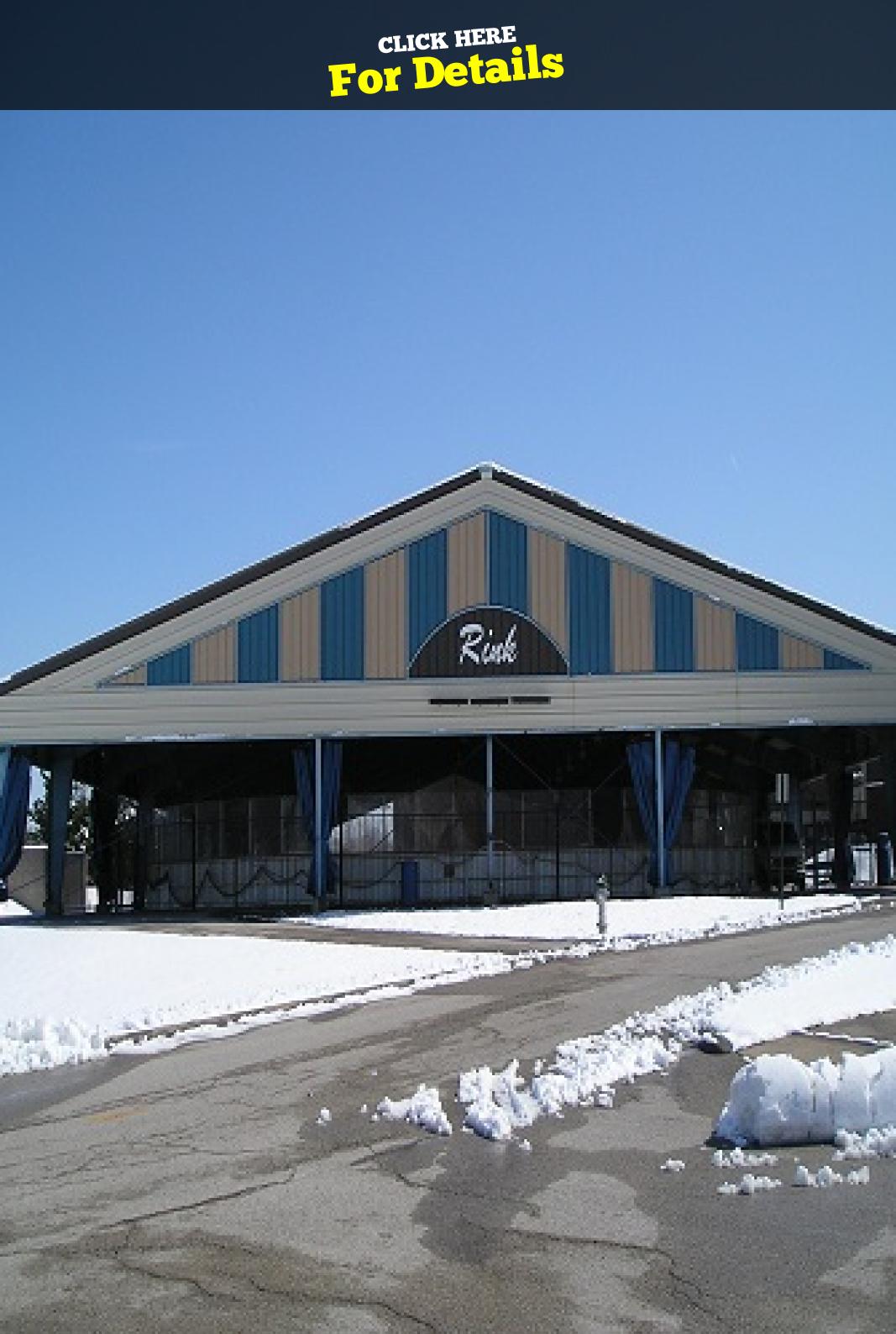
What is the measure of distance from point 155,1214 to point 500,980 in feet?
38.3

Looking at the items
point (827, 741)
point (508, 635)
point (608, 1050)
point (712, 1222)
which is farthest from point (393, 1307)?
point (827, 741)

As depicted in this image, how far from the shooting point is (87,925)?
32750 mm

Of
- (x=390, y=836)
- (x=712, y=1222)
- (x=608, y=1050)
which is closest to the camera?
(x=712, y=1222)

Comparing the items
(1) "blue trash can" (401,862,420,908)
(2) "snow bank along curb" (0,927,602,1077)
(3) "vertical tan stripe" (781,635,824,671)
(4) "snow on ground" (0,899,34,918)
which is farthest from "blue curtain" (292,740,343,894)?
(3) "vertical tan stripe" (781,635,824,671)

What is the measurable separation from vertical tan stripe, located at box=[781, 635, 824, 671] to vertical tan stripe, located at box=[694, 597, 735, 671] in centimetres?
126

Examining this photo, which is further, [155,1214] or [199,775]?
[199,775]

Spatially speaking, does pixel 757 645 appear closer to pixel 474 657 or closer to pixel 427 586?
pixel 474 657

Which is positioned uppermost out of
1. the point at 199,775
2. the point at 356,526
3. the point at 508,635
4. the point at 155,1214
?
the point at 356,526

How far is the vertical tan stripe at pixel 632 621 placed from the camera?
3666 cm

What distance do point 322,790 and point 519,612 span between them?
6460 millimetres

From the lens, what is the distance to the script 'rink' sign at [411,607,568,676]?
121 ft

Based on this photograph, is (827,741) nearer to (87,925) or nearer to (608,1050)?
Answer: (87,925)

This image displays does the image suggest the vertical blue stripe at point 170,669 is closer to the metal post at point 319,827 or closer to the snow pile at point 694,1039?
the metal post at point 319,827

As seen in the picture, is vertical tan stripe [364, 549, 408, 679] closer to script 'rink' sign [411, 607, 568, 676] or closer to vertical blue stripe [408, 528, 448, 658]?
vertical blue stripe [408, 528, 448, 658]
